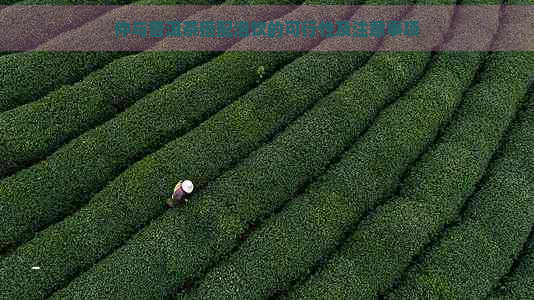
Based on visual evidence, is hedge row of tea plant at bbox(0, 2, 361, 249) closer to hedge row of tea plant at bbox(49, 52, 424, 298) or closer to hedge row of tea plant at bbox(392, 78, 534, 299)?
hedge row of tea plant at bbox(49, 52, 424, 298)

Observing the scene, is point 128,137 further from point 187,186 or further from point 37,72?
point 37,72

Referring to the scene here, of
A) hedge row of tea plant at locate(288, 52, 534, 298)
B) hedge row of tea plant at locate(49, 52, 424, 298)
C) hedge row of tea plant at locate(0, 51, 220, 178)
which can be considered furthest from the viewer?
hedge row of tea plant at locate(0, 51, 220, 178)

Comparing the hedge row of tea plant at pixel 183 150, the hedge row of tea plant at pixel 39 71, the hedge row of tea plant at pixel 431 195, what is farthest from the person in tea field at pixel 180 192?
the hedge row of tea plant at pixel 39 71

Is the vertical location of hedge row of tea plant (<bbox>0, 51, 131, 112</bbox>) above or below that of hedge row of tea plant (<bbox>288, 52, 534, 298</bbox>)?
above

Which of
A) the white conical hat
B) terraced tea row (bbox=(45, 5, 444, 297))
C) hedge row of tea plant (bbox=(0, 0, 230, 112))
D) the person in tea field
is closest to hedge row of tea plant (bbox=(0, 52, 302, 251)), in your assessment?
terraced tea row (bbox=(45, 5, 444, 297))

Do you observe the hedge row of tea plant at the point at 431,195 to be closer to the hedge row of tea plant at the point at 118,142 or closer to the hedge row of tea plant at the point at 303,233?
the hedge row of tea plant at the point at 303,233

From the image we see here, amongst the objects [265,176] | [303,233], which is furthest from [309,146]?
[303,233]

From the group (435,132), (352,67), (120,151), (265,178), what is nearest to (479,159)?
(435,132)
